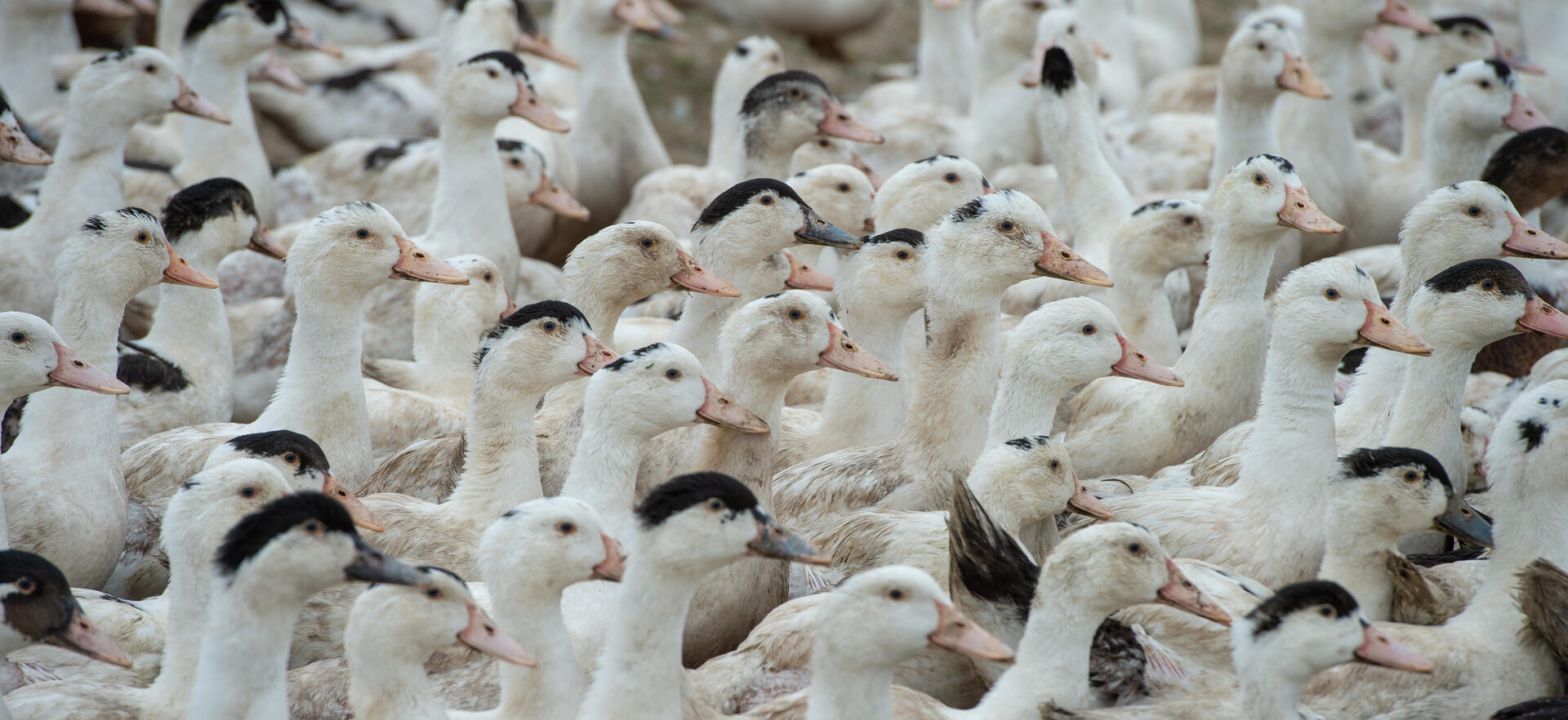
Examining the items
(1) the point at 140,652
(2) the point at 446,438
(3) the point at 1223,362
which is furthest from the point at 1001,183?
(1) the point at 140,652

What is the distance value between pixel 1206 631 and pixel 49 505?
Result: 12.3 feet

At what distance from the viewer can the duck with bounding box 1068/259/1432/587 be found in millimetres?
5152

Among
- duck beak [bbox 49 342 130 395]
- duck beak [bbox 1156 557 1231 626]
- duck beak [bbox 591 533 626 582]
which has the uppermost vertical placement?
duck beak [bbox 1156 557 1231 626]

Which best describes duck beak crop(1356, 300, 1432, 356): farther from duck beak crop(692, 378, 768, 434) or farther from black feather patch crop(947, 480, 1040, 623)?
duck beak crop(692, 378, 768, 434)

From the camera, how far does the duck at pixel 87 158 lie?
7.25 m

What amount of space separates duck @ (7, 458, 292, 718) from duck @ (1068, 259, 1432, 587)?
2.77m

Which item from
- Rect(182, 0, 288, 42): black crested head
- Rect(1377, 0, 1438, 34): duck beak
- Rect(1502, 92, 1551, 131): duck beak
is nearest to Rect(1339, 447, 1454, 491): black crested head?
Rect(1502, 92, 1551, 131): duck beak

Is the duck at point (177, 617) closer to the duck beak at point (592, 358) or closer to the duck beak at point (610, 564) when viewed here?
the duck beak at point (610, 564)

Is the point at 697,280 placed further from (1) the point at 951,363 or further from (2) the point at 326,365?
(2) the point at 326,365

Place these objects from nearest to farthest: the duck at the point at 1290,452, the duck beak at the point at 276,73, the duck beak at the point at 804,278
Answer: the duck at the point at 1290,452, the duck beak at the point at 804,278, the duck beak at the point at 276,73

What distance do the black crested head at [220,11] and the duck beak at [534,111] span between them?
1.87m

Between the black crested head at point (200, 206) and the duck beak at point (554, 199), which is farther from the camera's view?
the duck beak at point (554, 199)

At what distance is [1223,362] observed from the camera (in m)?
6.18

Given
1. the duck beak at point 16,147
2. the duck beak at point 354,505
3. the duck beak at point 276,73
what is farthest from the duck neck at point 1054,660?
the duck beak at point 276,73
